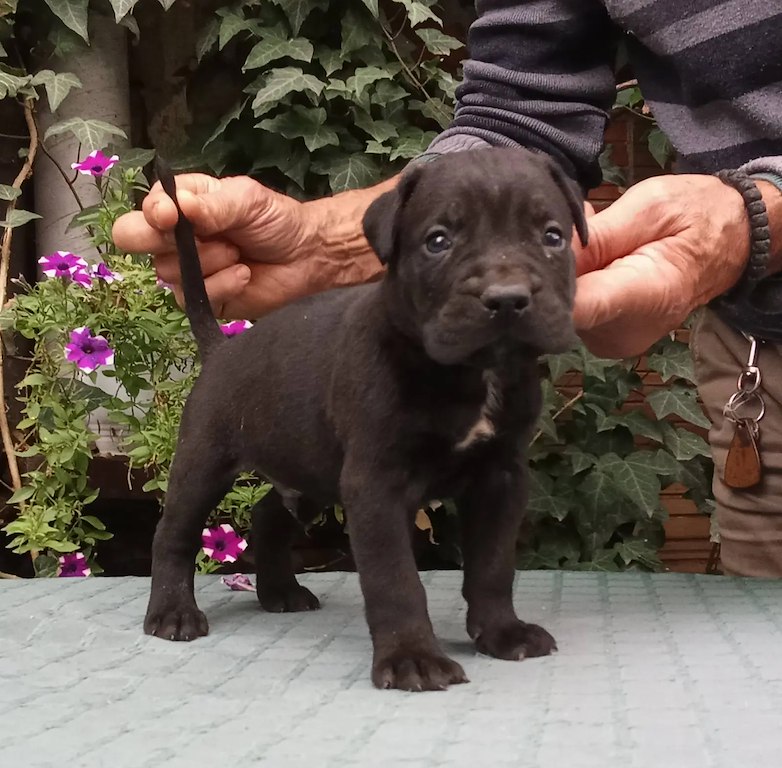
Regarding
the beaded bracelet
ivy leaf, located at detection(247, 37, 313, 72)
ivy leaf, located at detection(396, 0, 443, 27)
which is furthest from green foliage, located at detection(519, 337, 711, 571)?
the beaded bracelet

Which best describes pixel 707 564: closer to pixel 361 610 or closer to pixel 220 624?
pixel 361 610

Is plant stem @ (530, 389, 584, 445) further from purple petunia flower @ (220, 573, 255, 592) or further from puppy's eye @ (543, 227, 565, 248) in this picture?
puppy's eye @ (543, 227, 565, 248)

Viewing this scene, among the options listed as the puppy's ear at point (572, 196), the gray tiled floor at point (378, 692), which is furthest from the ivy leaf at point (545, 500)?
the puppy's ear at point (572, 196)

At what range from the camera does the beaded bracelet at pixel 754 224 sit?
179cm

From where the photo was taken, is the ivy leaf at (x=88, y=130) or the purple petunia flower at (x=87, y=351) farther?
the ivy leaf at (x=88, y=130)

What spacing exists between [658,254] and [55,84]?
2.11m

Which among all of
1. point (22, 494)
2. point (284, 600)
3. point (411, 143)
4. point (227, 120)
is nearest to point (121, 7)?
point (227, 120)

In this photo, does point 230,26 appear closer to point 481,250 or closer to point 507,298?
point 481,250

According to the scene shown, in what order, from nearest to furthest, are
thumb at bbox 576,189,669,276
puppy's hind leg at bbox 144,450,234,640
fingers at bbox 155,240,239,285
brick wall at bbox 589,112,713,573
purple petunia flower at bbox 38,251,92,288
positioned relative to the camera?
thumb at bbox 576,189,669,276 < puppy's hind leg at bbox 144,450,234,640 < fingers at bbox 155,240,239,285 < purple petunia flower at bbox 38,251,92,288 < brick wall at bbox 589,112,713,573

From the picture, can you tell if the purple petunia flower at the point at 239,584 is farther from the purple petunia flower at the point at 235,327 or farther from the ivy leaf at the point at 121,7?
the ivy leaf at the point at 121,7

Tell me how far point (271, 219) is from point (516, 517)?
829 mm

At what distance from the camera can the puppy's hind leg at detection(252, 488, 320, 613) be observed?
82.4 inches

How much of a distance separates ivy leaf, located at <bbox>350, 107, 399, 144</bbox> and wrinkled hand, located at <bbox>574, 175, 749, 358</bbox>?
162 centimetres

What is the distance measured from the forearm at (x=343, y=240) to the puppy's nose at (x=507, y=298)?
0.89 meters
